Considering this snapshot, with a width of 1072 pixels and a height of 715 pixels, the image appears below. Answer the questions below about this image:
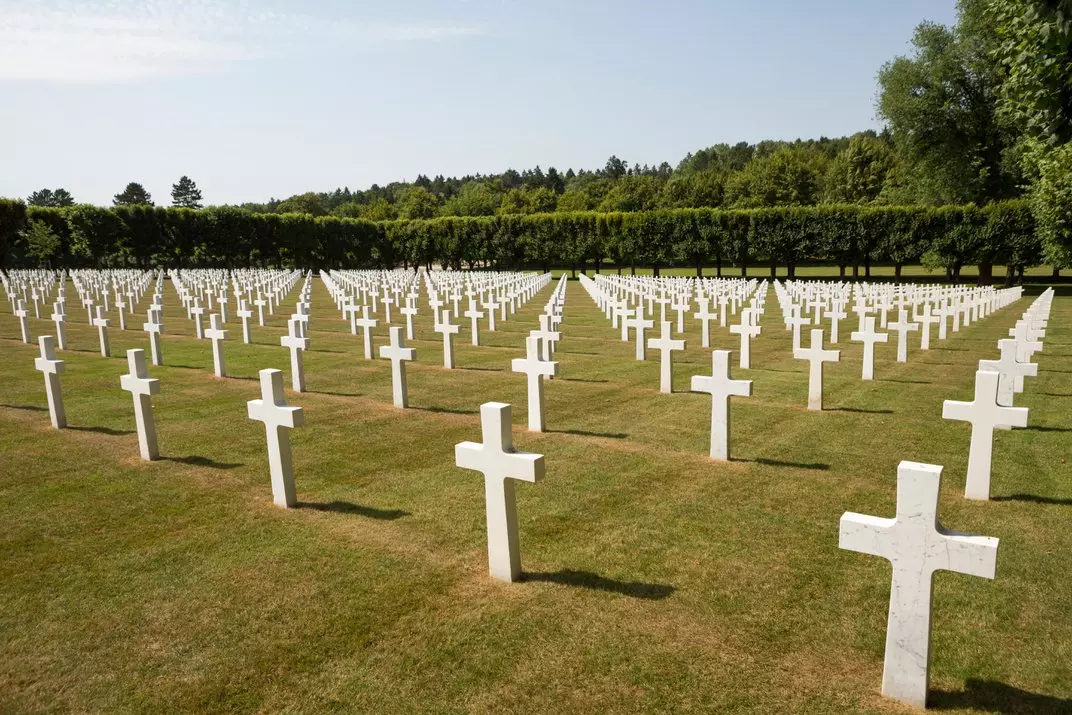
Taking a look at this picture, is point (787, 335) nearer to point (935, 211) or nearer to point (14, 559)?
point (14, 559)

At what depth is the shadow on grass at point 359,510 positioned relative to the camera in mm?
5801

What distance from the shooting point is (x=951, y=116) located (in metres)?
43.0

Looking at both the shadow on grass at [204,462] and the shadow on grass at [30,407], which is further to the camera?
the shadow on grass at [30,407]

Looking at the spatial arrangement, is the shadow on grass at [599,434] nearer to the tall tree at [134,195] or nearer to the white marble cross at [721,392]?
the white marble cross at [721,392]

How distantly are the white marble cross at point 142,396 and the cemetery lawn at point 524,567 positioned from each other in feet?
0.84

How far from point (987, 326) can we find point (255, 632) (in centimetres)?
2181

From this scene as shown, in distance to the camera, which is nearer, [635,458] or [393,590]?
[393,590]

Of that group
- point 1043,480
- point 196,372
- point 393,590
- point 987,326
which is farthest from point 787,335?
point 393,590

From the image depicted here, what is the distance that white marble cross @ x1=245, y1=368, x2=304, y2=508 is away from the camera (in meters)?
5.77

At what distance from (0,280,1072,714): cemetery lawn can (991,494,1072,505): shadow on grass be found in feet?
0.09

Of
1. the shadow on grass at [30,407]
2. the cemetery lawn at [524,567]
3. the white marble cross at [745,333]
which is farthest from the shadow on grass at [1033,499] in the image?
the shadow on grass at [30,407]

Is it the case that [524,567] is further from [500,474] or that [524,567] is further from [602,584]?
[500,474]

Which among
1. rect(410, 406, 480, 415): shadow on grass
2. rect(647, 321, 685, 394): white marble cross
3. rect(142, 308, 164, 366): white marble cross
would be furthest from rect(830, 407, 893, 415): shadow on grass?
rect(142, 308, 164, 366): white marble cross

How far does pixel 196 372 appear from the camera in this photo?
42.4 feet
